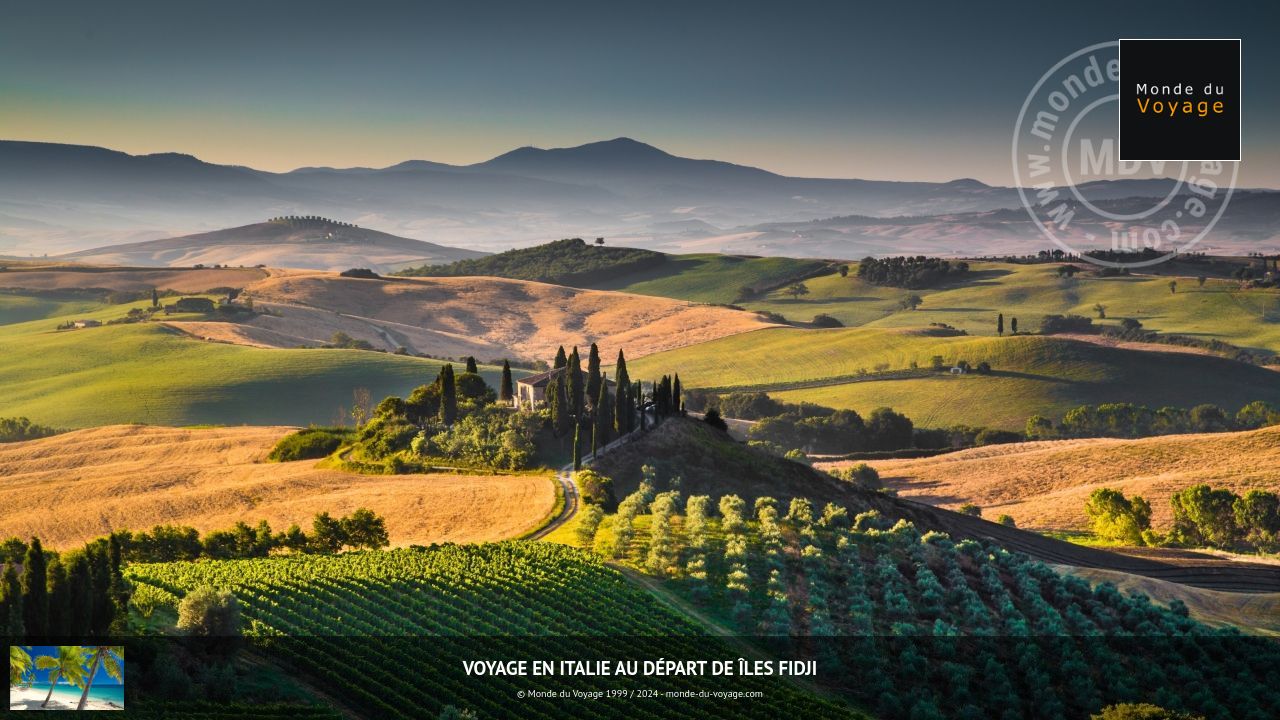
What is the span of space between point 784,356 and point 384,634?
151 metres

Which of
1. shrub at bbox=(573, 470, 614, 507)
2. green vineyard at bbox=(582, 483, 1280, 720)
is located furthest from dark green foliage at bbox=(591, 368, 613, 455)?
green vineyard at bbox=(582, 483, 1280, 720)

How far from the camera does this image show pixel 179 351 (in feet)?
523

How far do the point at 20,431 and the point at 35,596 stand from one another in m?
102

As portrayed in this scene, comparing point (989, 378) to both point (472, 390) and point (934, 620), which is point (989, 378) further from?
point (934, 620)

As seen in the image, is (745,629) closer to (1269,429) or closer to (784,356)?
(1269,429)

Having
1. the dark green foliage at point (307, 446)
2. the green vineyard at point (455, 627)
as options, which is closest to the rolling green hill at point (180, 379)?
the dark green foliage at point (307, 446)

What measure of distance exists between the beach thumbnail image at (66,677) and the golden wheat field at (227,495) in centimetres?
3201

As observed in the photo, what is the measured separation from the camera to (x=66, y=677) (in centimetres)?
3097

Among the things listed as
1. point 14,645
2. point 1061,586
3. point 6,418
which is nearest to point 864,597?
point 1061,586

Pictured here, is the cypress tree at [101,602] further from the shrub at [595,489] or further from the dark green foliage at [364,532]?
the shrub at [595,489]

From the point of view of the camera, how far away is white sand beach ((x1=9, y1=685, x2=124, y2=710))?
29281 mm

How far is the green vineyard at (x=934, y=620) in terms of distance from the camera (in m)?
45.6

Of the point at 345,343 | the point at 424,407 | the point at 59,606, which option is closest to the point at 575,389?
the point at 424,407

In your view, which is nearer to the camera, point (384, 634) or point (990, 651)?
point (384, 634)
